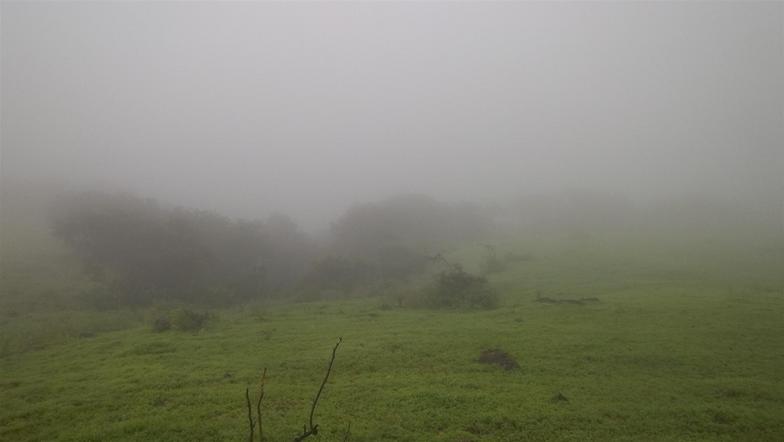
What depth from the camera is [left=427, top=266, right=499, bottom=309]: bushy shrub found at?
2922cm

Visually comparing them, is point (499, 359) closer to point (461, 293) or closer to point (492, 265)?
point (461, 293)

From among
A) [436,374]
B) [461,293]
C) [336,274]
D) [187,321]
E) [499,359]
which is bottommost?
[499,359]

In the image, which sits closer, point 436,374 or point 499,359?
point 436,374

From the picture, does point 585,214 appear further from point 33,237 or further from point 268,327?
point 33,237

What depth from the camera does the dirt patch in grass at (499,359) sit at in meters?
17.1

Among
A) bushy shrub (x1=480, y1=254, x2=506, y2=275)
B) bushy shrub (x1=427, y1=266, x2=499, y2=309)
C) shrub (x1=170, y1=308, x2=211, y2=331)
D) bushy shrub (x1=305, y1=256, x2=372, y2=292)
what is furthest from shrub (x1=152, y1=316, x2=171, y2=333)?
bushy shrub (x1=480, y1=254, x2=506, y2=275)

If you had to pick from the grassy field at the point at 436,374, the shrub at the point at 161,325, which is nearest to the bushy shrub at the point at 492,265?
the grassy field at the point at 436,374

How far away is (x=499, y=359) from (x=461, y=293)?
42.4 feet

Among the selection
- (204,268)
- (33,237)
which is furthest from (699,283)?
(33,237)

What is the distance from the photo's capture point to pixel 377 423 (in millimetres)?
12516

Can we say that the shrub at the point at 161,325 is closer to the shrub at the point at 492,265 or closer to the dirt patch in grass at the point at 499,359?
the dirt patch in grass at the point at 499,359

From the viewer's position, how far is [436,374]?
1641cm

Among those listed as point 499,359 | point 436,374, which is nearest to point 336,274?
point 499,359

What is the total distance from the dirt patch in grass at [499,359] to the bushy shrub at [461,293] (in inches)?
406
